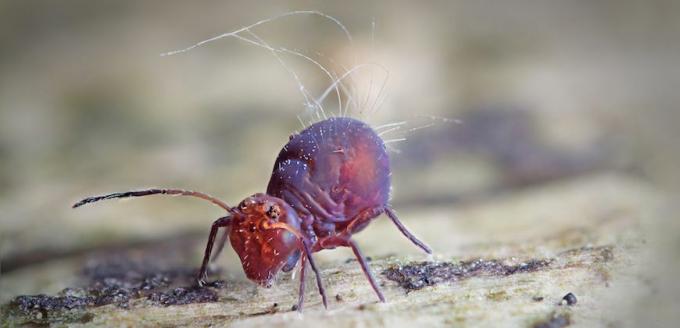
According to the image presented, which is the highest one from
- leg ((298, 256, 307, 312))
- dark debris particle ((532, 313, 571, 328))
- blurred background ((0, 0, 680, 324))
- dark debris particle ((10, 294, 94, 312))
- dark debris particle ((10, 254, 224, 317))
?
blurred background ((0, 0, 680, 324))

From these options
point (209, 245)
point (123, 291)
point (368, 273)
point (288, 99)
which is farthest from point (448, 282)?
point (288, 99)

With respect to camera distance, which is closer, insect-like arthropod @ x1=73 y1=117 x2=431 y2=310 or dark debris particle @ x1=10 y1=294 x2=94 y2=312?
dark debris particle @ x1=10 y1=294 x2=94 y2=312

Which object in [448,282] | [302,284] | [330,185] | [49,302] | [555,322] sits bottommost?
[49,302]

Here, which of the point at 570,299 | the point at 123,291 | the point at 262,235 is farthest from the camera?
the point at 123,291

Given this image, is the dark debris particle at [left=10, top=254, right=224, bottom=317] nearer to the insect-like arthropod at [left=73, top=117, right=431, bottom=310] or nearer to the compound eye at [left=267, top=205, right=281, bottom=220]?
the insect-like arthropod at [left=73, top=117, right=431, bottom=310]

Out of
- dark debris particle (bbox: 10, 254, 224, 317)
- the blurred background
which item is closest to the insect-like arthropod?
dark debris particle (bbox: 10, 254, 224, 317)

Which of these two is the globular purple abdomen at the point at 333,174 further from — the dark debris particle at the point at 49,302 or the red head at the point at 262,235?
the dark debris particle at the point at 49,302

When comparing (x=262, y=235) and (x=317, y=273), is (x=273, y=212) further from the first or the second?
(x=317, y=273)
